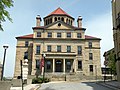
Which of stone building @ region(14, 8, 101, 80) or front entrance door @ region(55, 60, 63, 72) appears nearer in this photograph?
stone building @ region(14, 8, 101, 80)

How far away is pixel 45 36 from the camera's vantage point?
5078 centimetres

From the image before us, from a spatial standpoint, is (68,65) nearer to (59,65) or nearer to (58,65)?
(59,65)

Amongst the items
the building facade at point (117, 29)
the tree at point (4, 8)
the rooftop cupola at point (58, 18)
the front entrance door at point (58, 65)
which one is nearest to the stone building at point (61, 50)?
the front entrance door at point (58, 65)

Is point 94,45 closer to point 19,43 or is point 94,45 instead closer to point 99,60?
point 99,60

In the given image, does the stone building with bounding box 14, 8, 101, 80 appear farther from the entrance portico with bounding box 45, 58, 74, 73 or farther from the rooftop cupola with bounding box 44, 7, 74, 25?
the rooftop cupola with bounding box 44, 7, 74, 25

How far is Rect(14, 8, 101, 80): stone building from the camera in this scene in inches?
1881

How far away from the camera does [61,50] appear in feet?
164

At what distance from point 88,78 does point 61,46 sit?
36.4ft

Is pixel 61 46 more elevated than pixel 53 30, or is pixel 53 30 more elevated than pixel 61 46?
pixel 53 30

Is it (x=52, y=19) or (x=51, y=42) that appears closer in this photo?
(x=51, y=42)

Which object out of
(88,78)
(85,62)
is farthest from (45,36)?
(88,78)

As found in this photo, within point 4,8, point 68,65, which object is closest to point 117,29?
point 4,8

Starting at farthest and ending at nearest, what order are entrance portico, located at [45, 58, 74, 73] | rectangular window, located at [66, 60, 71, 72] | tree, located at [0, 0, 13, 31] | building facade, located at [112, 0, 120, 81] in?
rectangular window, located at [66, 60, 71, 72] → entrance portico, located at [45, 58, 74, 73] → building facade, located at [112, 0, 120, 81] → tree, located at [0, 0, 13, 31]

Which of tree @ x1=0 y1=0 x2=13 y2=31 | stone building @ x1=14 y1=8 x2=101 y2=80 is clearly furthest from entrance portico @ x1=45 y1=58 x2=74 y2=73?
tree @ x1=0 y1=0 x2=13 y2=31
